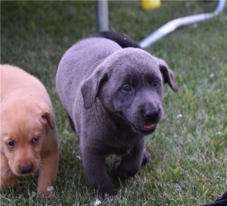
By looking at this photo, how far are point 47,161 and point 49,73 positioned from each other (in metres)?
2.19

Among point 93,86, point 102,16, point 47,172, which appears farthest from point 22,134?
point 102,16

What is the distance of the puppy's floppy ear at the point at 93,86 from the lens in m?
2.83

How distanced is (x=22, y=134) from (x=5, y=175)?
0.49 metres

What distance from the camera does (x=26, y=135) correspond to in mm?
2994

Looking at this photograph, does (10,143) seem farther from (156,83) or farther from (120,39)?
(120,39)

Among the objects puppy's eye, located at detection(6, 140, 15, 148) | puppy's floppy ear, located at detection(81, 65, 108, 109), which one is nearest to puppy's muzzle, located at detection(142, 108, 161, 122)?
puppy's floppy ear, located at detection(81, 65, 108, 109)

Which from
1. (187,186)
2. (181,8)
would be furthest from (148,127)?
(181,8)

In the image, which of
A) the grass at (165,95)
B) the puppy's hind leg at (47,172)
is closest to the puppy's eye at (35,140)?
Result: the puppy's hind leg at (47,172)

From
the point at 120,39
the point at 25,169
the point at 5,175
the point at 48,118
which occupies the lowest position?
the point at 5,175

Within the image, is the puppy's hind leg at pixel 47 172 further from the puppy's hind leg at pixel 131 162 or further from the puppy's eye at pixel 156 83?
the puppy's eye at pixel 156 83

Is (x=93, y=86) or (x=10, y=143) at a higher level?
(x=93, y=86)

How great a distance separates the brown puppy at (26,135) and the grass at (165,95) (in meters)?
0.15

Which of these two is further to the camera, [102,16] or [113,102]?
[102,16]

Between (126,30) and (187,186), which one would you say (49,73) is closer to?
(126,30)
